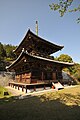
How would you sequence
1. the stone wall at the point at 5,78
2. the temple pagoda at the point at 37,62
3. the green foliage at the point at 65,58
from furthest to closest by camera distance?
the green foliage at the point at 65,58
the stone wall at the point at 5,78
the temple pagoda at the point at 37,62

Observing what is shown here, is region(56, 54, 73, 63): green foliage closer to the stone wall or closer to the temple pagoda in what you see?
the temple pagoda

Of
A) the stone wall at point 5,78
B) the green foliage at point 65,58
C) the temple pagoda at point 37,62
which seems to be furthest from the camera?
the green foliage at point 65,58

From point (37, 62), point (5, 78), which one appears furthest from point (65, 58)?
point (37, 62)

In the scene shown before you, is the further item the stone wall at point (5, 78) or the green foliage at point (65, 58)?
the green foliage at point (65, 58)

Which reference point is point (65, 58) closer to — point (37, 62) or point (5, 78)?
point (5, 78)

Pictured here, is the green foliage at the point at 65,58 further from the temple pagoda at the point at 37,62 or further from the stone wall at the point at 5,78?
the stone wall at the point at 5,78

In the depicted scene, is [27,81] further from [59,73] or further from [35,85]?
[59,73]

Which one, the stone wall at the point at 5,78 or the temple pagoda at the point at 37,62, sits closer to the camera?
the temple pagoda at the point at 37,62

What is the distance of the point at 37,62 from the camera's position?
2278cm

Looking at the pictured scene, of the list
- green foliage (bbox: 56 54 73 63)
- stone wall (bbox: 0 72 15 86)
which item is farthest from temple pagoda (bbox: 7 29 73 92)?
green foliage (bbox: 56 54 73 63)

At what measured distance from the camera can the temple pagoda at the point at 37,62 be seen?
866 inches

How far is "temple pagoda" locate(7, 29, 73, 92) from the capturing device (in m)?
22.0

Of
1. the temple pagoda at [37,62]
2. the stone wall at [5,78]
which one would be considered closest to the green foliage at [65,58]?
the temple pagoda at [37,62]

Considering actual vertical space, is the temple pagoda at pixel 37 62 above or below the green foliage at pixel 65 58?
below
